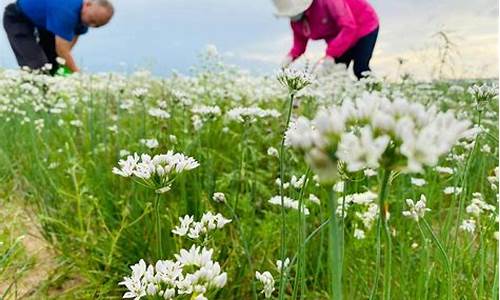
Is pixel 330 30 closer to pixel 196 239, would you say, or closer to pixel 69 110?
pixel 69 110

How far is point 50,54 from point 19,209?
536 centimetres

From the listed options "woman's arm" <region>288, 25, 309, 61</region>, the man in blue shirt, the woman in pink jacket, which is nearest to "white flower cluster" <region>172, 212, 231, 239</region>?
the woman in pink jacket

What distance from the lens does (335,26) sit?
6.23 metres

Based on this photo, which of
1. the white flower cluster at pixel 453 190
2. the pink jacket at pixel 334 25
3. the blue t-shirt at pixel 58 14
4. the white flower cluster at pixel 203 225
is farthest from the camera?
the blue t-shirt at pixel 58 14

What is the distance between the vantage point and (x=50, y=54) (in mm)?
8164

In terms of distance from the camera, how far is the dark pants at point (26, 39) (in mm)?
7469

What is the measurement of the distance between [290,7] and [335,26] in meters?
0.63

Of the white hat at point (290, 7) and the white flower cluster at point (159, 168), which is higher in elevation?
the white flower cluster at point (159, 168)

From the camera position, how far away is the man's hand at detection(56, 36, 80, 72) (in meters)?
7.14

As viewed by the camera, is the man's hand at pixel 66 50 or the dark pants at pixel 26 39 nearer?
the man's hand at pixel 66 50

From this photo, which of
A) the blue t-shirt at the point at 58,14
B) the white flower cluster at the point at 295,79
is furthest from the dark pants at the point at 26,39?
the white flower cluster at the point at 295,79

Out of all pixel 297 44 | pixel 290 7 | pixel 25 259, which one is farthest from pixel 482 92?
pixel 297 44

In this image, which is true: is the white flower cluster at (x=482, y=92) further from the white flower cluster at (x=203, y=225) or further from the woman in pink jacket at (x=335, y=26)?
the woman in pink jacket at (x=335, y=26)

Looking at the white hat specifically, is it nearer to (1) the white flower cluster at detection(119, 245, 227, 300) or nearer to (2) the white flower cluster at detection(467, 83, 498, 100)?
(2) the white flower cluster at detection(467, 83, 498, 100)
